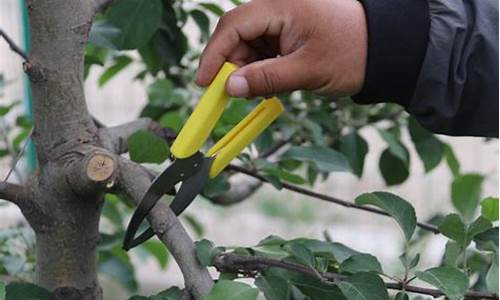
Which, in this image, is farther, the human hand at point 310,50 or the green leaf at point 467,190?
the green leaf at point 467,190

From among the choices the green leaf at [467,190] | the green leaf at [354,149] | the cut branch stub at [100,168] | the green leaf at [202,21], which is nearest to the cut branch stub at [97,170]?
the cut branch stub at [100,168]

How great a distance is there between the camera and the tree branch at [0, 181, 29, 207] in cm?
81

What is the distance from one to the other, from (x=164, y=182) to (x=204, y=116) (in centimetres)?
6

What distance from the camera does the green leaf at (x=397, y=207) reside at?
0.80 meters

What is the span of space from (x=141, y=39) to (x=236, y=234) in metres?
2.86

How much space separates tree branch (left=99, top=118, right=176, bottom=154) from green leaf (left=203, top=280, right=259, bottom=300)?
0.23m

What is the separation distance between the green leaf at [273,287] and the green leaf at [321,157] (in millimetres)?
312

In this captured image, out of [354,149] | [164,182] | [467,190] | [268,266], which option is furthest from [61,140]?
[467,190]

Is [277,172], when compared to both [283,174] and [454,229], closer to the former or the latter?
[283,174]

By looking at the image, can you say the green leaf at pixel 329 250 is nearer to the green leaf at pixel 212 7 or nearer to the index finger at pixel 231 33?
the index finger at pixel 231 33

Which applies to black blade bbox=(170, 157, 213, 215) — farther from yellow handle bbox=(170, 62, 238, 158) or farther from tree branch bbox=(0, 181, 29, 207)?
tree branch bbox=(0, 181, 29, 207)

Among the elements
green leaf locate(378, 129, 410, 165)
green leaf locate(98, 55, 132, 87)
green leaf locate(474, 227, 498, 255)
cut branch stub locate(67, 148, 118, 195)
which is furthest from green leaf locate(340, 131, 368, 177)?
cut branch stub locate(67, 148, 118, 195)

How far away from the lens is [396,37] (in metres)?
0.75

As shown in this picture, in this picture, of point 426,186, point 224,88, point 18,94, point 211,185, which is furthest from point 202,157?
point 426,186
